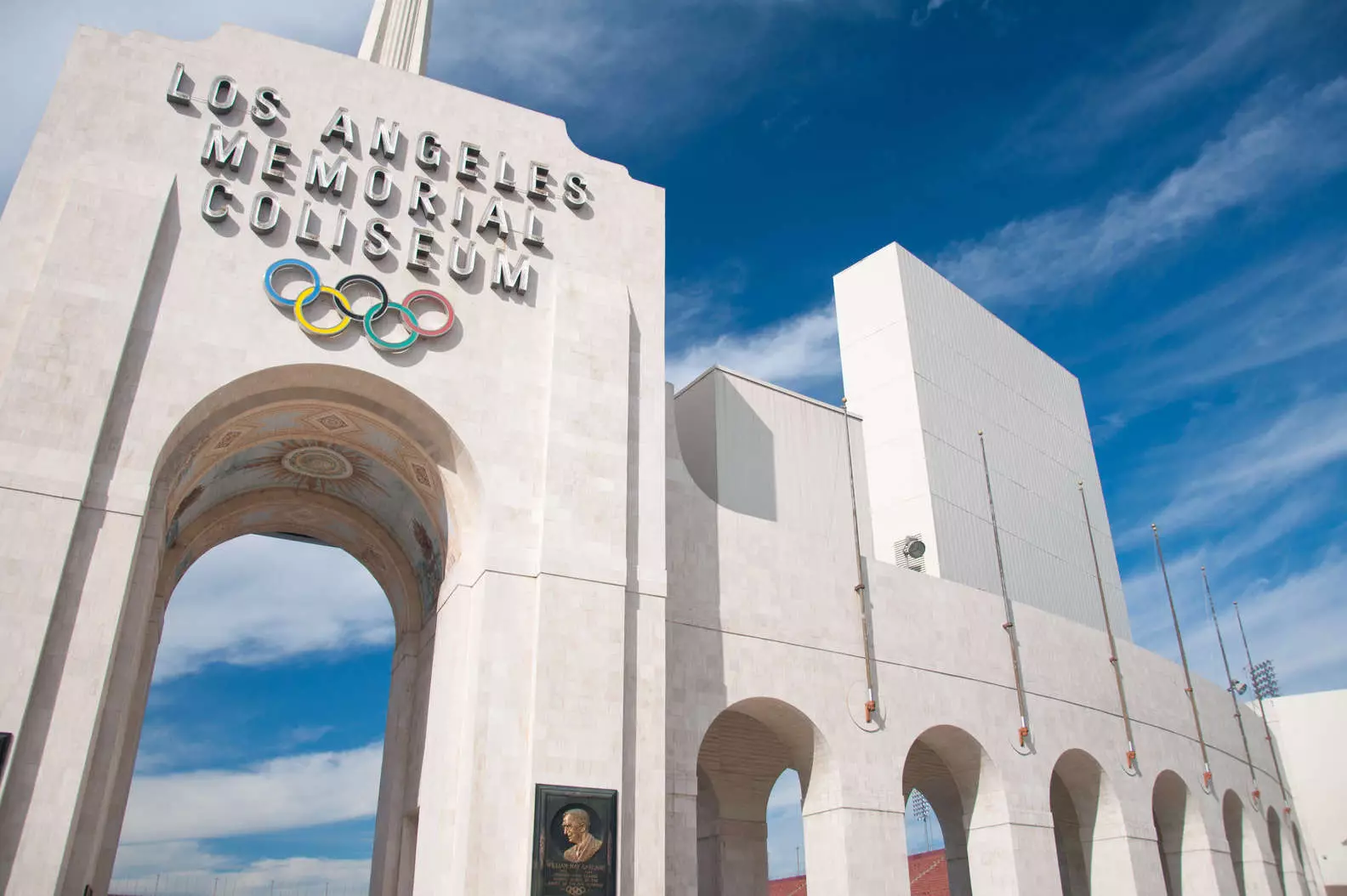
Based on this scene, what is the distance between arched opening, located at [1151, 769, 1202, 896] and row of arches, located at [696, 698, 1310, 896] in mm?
29

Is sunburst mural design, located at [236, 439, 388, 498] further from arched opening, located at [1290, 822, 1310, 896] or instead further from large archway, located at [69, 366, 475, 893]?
arched opening, located at [1290, 822, 1310, 896]

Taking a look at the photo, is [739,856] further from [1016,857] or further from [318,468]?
[318,468]

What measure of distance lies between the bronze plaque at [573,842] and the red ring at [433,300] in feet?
25.6

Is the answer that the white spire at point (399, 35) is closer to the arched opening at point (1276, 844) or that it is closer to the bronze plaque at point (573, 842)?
the bronze plaque at point (573, 842)

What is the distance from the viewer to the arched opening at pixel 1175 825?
2878 centimetres

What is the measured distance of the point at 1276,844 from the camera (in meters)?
34.5

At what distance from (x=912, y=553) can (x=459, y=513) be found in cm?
1629

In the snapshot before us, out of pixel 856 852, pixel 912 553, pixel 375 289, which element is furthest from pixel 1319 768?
pixel 375 289

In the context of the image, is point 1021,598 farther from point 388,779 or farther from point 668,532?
point 388,779

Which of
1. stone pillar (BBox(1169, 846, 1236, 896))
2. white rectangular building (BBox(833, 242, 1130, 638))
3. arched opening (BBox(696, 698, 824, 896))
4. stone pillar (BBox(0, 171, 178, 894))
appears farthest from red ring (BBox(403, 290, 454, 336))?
stone pillar (BBox(1169, 846, 1236, 896))

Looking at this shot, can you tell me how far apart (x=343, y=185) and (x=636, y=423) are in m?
6.75

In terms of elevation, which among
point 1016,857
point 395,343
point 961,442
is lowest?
point 1016,857

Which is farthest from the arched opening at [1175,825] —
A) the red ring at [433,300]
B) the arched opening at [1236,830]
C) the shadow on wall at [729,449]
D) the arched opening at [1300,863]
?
the red ring at [433,300]

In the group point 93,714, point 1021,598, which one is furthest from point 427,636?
point 1021,598
